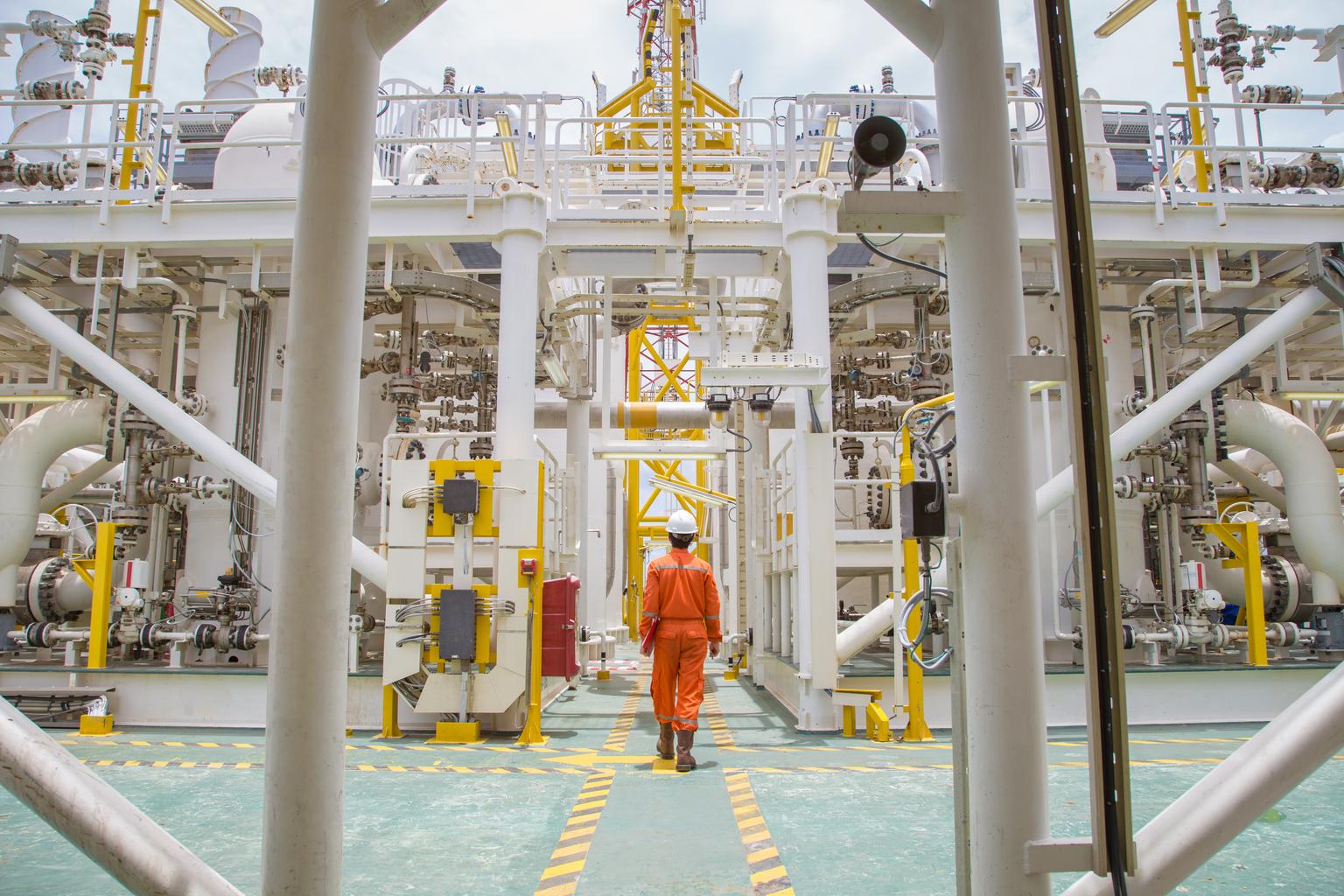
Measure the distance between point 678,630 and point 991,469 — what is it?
432 centimetres

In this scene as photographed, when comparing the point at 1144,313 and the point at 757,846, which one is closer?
the point at 757,846

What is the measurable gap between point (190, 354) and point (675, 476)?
937 cm

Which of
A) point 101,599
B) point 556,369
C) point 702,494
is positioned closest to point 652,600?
point 556,369

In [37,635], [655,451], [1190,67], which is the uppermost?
[1190,67]

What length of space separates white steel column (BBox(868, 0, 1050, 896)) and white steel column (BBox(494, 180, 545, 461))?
566cm

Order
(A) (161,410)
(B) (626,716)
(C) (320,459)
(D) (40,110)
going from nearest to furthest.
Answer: (C) (320,459) → (A) (161,410) → (B) (626,716) → (D) (40,110)

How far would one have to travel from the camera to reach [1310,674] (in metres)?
8.01

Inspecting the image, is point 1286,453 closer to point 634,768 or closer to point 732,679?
point 732,679

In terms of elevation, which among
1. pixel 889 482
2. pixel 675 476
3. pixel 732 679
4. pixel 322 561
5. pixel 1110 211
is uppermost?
pixel 1110 211

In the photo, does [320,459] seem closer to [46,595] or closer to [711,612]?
[711,612]

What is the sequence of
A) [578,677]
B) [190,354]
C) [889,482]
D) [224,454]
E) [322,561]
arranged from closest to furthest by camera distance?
1. [322,561]
2. [889,482]
3. [224,454]
4. [578,677]
5. [190,354]

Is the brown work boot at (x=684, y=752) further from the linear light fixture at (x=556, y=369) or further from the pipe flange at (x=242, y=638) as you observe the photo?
the linear light fixture at (x=556, y=369)

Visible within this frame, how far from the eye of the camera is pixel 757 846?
421cm

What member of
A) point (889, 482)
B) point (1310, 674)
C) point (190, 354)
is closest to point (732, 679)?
point (889, 482)
